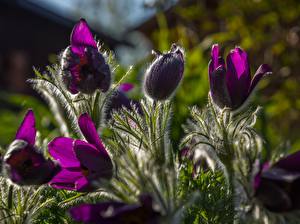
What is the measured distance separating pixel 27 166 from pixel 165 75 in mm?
257

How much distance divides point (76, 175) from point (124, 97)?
0.95 feet

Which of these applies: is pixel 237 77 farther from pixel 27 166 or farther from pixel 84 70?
pixel 27 166

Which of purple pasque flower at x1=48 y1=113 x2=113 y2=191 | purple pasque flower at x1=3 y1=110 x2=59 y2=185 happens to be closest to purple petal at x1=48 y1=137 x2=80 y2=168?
purple pasque flower at x1=48 y1=113 x2=113 y2=191

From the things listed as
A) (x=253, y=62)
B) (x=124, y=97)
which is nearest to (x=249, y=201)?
(x=124, y=97)

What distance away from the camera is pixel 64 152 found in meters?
0.78

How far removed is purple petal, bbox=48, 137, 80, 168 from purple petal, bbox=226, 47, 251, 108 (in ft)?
0.79

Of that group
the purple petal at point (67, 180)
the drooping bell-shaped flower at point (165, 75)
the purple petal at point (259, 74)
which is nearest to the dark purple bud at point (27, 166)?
the purple petal at point (67, 180)

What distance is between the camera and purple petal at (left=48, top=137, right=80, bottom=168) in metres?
0.78

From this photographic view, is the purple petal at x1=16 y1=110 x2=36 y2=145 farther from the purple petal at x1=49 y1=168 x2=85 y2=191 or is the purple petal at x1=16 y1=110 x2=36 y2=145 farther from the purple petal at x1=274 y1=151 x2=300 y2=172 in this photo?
→ the purple petal at x1=274 y1=151 x2=300 y2=172

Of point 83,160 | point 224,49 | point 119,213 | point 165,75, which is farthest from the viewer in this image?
point 224,49

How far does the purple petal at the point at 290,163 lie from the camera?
627 millimetres

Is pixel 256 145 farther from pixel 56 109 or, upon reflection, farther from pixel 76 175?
pixel 56 109

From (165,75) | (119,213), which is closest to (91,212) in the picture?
(119,213)

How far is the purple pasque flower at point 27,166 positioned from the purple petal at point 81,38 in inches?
8.0
